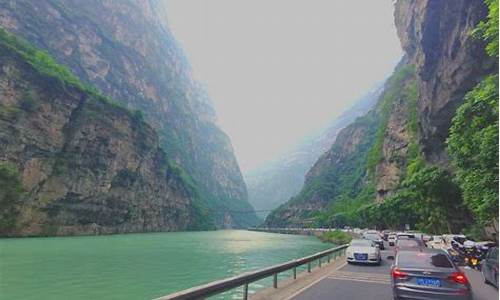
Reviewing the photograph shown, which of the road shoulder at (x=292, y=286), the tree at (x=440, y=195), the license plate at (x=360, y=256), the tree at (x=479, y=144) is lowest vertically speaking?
the road shoulder at (x=292, y=286)

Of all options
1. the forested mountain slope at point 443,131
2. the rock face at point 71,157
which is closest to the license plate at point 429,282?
the forested mountain slope at point 443,131

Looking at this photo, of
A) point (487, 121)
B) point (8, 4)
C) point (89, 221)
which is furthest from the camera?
point (8, 4)

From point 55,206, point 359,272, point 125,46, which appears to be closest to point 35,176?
point 55,206

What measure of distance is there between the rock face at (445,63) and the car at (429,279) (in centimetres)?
3237

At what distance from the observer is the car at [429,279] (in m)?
8.83

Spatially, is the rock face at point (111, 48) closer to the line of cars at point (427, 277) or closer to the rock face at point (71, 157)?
the rock face at point (71, 157)

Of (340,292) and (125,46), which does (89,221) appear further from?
(125,46)

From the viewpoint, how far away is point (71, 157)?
78375mm

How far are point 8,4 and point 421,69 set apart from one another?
348 ft

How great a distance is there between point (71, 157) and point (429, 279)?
81464mm

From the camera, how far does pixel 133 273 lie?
2167cm

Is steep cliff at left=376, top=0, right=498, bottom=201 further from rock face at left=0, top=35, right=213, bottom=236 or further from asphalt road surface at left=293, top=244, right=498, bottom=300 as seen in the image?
rock face at left=0, top=35, right=213, bottom=236

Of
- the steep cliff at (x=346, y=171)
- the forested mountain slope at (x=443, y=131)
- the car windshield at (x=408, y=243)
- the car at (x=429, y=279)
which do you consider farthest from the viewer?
the steep cliff at (x=346, y=171)

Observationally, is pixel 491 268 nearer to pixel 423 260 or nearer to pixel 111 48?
pixel 423 260
